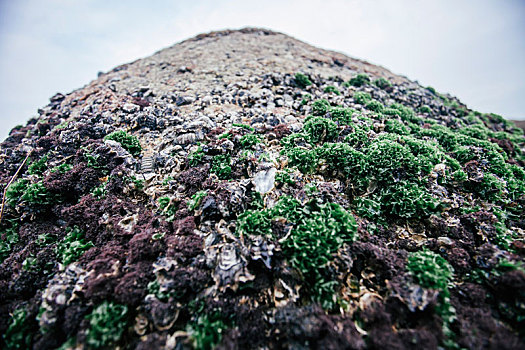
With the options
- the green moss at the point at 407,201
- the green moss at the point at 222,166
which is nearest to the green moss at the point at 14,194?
the green moss at the point at 222,166

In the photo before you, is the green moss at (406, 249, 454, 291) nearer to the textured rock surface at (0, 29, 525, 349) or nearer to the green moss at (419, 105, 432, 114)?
the textured rock surface at (0, 29, 525, 349)

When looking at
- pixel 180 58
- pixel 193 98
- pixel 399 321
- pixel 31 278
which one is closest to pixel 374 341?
pixel 399 321

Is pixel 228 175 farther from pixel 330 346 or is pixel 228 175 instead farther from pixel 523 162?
pixel 523 162

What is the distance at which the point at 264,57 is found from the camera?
19.2m

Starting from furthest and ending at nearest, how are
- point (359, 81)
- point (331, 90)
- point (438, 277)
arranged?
point (359, 81) < point (331, 90) < point (438, 277)

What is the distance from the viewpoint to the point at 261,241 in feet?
16.3

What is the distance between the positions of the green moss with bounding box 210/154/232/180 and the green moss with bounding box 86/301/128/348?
150 inches

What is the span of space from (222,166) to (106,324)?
4374 millimetres

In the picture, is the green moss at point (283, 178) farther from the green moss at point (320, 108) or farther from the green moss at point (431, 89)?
the green moss at point (431, 89)

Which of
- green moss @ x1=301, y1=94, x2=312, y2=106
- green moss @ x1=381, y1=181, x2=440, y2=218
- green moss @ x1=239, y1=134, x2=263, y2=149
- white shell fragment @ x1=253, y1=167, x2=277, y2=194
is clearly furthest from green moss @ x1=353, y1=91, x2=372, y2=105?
white shell fragment @ x1=253, y1=167, x2=277, y2=194

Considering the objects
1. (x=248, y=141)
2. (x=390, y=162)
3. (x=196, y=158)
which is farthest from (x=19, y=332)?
(x=390, y=162)

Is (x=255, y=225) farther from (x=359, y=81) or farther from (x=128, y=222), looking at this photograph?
(x=359, y=81)

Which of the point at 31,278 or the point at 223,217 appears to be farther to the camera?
the point at 223,217

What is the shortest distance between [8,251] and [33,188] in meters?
1.73
